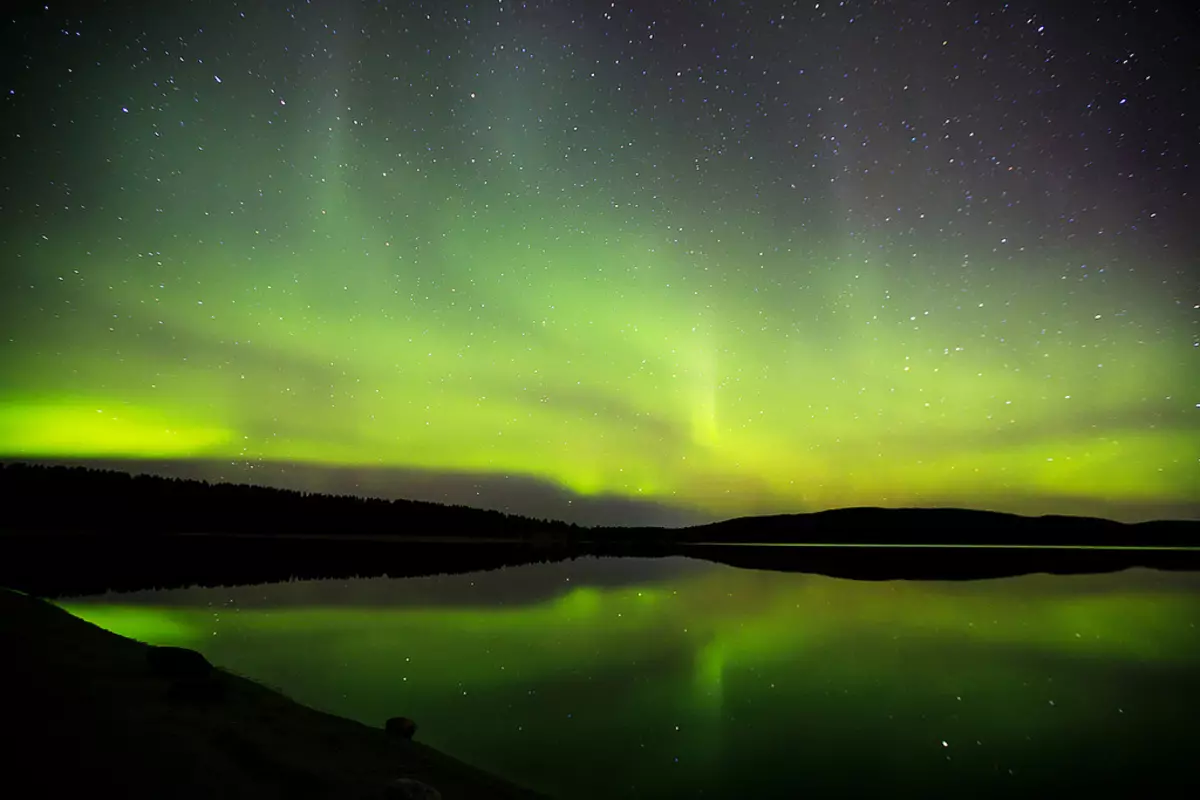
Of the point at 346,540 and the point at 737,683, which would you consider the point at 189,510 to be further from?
the point at 737,683

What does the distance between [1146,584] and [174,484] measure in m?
115

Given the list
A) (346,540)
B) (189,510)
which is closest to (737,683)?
(346,540)

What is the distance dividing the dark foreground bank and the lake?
1.26 m

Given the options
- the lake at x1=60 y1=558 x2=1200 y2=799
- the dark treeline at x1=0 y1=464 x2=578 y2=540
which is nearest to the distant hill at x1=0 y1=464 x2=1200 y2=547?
the dark treeline at x1=0 y1=464 x2=578 y2=540

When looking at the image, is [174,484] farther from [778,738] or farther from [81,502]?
[778,738]

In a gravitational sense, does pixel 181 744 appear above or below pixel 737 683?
above

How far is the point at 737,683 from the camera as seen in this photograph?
12562 millimetres

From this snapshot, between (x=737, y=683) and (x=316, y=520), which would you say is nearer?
(x=737, y=683)

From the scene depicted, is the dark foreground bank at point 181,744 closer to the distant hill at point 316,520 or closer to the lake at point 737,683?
the lake at point 737,683

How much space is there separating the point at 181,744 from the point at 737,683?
9247mm

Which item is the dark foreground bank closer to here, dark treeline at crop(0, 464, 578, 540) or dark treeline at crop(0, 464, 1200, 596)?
dark treeline at crop(0, 464, 1200, 596)

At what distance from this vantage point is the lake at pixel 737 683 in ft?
26.6

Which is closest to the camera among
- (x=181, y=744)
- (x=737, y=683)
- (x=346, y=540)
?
(x=181, y=744)

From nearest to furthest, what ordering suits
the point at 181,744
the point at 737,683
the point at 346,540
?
the point at 181,744 → the point at 737,683 → the point at 346,540
